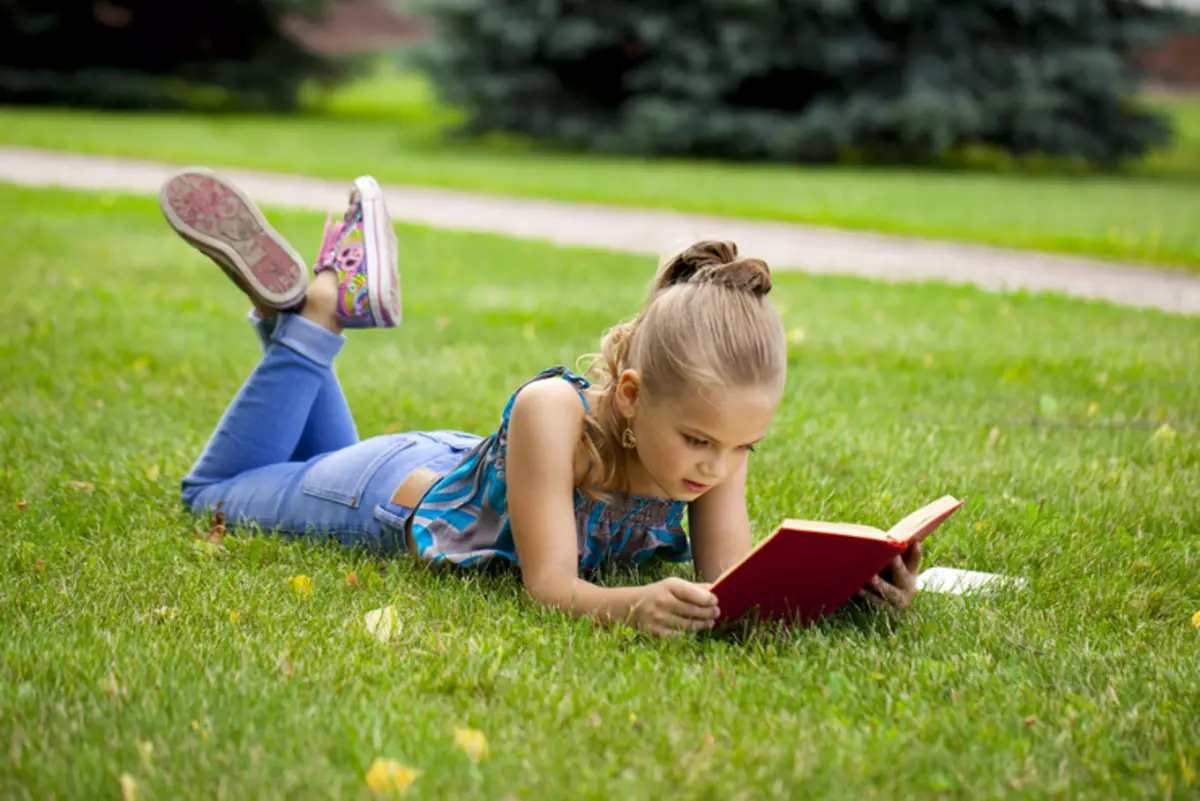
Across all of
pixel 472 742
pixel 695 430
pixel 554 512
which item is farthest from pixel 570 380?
pixel 472 742

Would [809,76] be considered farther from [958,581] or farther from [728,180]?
[958,581]

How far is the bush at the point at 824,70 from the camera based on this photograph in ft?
55.7

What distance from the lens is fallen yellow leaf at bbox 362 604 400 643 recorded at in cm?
272

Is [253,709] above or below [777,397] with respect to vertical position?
below

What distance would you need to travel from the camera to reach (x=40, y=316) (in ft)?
21.1

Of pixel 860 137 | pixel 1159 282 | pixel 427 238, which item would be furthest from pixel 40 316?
pixel 860 137

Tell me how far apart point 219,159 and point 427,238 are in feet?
19.1

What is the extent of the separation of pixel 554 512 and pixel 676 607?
1.12ft

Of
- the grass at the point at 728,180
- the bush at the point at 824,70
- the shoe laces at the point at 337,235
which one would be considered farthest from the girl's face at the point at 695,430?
the bush at the point at 824,70

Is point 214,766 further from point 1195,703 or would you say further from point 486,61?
point 486,61

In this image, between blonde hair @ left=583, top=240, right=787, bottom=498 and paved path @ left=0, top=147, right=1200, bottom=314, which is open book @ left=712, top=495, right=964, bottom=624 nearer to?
blonde hair @ left=583, top=240, right=787, bottom=498

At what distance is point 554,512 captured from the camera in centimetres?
281

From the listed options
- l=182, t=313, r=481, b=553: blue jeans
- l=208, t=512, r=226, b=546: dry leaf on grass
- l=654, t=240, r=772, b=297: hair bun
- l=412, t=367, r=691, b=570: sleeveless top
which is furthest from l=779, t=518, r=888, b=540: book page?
l=208, t=512, r=226, b=546: dry leaf on grass

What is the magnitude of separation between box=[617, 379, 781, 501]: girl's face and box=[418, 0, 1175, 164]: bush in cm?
1494
